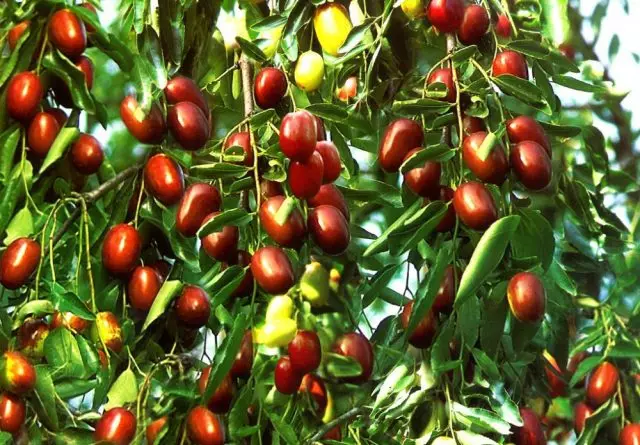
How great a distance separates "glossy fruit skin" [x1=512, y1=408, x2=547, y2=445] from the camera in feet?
5.21

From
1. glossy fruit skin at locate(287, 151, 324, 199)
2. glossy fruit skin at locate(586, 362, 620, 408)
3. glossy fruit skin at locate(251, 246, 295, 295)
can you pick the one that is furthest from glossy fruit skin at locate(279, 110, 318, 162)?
glossy fruit skin at locate(586, 362, 620, 408)

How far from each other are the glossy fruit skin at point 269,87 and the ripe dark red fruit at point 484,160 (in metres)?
0.29

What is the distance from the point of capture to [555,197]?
2006mm

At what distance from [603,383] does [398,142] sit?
79 cm

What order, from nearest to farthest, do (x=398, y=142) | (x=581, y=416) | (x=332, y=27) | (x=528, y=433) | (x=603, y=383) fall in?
(x=398, y=142)
(x=528, y=433)
(x=332, y=27)
(x=603, y=383)
(x=581, y=416)

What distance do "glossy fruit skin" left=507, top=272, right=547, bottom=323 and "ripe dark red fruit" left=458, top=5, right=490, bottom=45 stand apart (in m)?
0.35

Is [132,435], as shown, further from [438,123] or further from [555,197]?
[555,197]

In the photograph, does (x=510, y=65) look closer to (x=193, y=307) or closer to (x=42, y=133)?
(x=193, y=307)

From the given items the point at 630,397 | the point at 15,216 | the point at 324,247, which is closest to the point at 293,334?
the point at 324,247

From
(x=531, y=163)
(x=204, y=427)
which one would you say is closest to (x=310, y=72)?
(x=531, y=163)

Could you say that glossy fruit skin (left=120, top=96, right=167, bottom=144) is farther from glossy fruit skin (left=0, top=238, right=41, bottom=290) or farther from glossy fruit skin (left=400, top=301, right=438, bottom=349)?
glossy fruit skin (left=400, top=301, right=438, bottom=349)

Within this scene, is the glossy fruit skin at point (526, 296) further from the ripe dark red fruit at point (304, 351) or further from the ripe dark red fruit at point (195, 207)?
the ripe dark red fruit at point (195, 207)

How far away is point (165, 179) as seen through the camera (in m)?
1.67

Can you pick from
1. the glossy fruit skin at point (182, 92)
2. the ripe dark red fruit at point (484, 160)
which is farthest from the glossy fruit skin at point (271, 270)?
the glossy fruit skin at point (182, 92)
